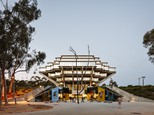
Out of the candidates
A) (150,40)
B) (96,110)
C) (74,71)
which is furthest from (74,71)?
(96,110)

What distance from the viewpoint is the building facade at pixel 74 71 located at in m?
108

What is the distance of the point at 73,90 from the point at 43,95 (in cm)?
4319

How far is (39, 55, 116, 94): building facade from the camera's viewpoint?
10762 centimetres

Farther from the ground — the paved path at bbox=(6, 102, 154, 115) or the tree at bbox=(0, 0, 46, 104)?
the tree at bbox=(0, 0, 46, 104)

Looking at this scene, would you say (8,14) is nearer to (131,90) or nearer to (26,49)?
(26,49)

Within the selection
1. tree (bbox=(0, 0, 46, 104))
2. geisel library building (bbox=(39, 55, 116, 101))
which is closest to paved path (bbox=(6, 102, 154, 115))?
tree (bbox=(0, 0, 46, 104))

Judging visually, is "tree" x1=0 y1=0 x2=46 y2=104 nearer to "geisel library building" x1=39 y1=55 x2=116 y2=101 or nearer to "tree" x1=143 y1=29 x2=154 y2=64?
"tree" x1=143 y1=29 x2=154 y2=64

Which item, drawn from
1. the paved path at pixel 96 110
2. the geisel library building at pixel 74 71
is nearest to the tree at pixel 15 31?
the paved path at pixel 96 110

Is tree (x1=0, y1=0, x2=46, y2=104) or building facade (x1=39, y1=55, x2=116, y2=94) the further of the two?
building facade (x1=39, y1=55, x2=116, y2=94)

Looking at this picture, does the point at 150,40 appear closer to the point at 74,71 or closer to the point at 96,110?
the point at 96,110

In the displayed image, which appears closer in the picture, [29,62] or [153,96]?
[29,62]

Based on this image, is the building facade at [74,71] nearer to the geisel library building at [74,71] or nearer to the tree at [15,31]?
the geisel library building at [74,71]

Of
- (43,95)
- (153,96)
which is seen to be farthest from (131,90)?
(43,95)

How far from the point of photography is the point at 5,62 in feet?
124
